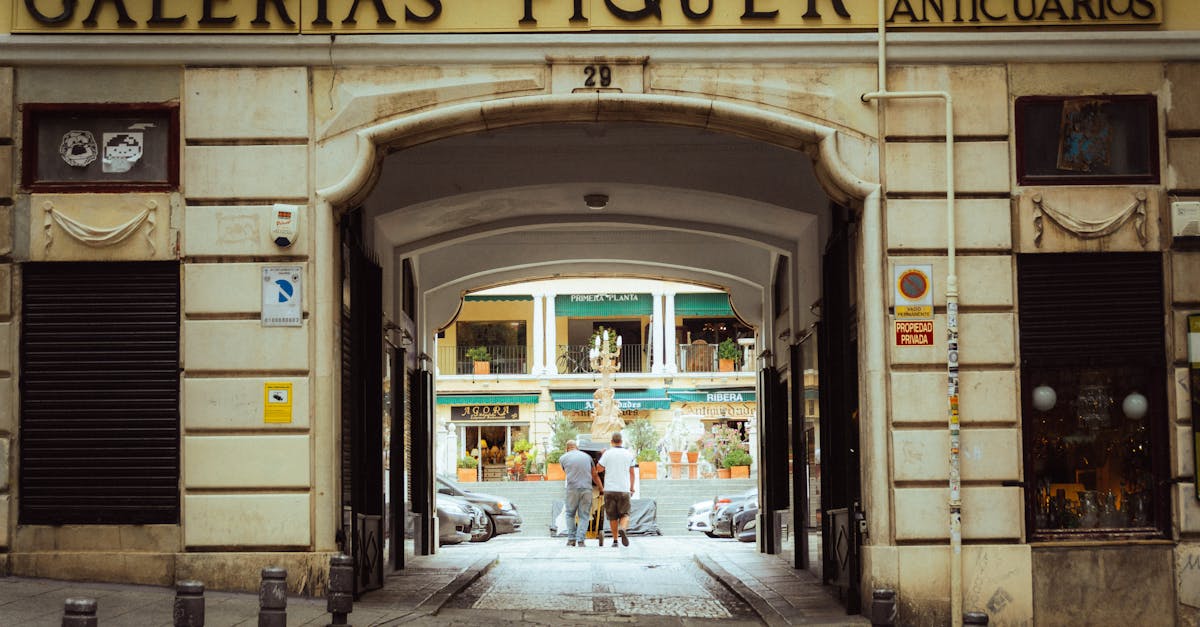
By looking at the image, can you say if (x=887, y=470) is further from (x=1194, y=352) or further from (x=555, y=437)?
(x=555, y=437)

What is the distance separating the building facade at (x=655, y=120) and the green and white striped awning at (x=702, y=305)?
1787 inches

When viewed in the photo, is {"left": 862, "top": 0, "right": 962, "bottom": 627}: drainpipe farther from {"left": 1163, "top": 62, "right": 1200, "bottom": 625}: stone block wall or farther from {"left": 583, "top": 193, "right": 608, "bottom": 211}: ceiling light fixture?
{"left": 583, "top": 193, "right": 608, "bottom": 211}: ceiling light fixture

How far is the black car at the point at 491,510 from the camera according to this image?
98.2 ft

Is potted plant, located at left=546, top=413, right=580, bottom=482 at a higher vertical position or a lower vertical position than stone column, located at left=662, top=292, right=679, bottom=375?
lower

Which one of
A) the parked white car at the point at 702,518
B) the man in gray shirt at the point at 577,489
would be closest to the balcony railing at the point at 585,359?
the parked white car at the point at 702,518

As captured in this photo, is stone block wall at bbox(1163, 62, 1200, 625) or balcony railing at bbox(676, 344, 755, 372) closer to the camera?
stone block wall at bbox(1163, 62, 1200, 625)

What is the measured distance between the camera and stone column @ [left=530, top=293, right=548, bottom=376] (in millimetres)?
58375

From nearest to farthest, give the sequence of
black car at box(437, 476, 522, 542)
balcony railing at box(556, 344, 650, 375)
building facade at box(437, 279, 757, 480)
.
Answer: black car at box(437, 476, 522, 542) → building facade at box(437, 279, 757, 480) → balcony railing at box(556, 344, 650, 375)

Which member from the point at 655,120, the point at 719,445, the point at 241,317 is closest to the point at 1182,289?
the point at 655,120

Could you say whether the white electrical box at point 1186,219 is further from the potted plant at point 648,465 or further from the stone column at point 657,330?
the stone column at point 657,330

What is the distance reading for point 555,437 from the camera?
5156 centimetres

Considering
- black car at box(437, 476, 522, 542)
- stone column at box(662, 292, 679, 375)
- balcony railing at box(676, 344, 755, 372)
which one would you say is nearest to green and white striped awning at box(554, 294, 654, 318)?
stone column at box(662, 292, 679, 375)

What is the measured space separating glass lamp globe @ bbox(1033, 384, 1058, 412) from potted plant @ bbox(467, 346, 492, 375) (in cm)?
4677

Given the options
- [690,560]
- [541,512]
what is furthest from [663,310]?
[690,560]
